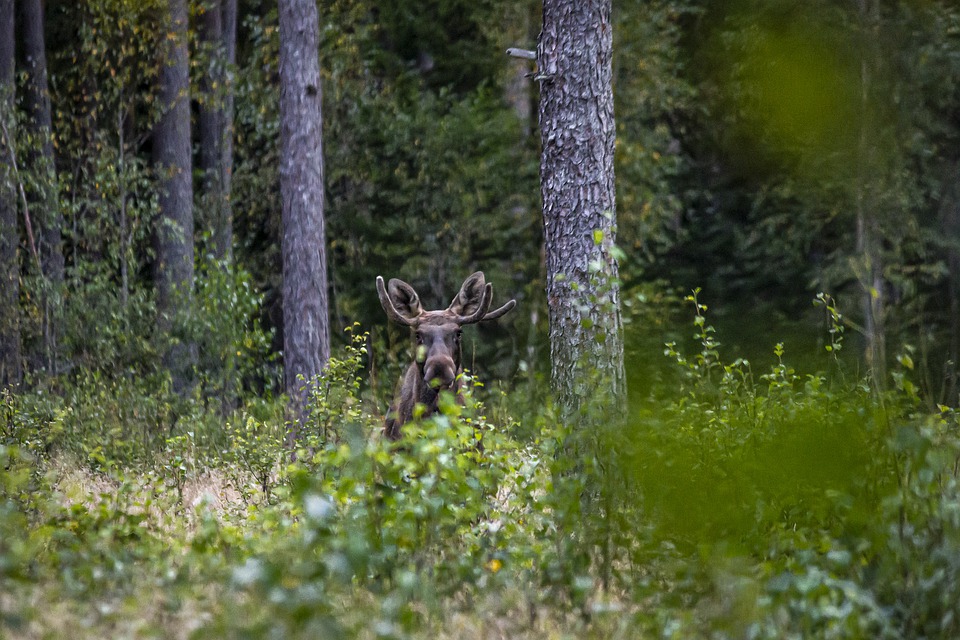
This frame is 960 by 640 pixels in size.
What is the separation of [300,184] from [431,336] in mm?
4590

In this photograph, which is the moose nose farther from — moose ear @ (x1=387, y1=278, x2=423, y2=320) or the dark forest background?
the dark forest background

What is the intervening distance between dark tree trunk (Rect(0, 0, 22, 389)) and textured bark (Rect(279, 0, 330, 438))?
4.33 metres

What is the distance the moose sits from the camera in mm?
9539

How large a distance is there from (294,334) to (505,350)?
1121 cm

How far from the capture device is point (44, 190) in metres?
16.5

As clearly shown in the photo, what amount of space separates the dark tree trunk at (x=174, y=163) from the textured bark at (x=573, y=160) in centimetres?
1139

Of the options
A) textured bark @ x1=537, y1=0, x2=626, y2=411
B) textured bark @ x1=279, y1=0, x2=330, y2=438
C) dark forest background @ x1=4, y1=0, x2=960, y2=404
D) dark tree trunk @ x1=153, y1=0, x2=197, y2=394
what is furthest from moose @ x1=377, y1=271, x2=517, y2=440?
dark forest background @ x1=4, y1=0, x2=960, y2=404

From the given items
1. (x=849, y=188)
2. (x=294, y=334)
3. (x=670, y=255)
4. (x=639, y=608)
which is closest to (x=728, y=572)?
(x=639, y=608)

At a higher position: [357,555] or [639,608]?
[357,555]

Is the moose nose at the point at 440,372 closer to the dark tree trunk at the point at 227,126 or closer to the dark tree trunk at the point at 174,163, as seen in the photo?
the dark tree trunk at the point at 174,163

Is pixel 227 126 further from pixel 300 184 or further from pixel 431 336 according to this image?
pixel 431 336

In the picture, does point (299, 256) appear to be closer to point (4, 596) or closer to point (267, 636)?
point (4, 596)

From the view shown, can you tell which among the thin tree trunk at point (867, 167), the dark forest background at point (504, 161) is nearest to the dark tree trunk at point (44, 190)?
the dark forest background at point (504, 161)

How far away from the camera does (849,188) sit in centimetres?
2228
